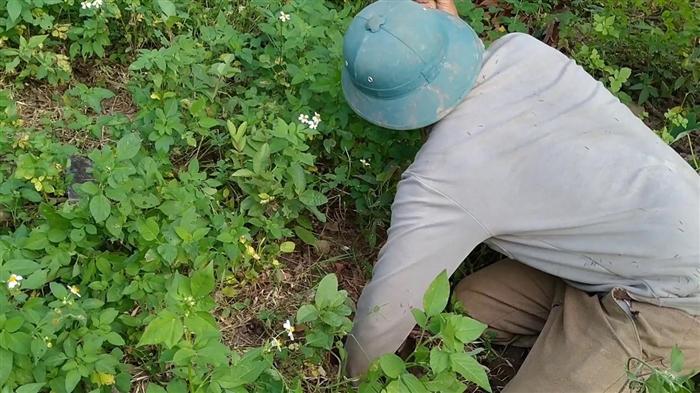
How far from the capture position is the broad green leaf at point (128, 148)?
2.09m

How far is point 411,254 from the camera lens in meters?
2.04

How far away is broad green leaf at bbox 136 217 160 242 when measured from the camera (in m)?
2.04

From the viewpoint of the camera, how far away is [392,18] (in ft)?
6.76

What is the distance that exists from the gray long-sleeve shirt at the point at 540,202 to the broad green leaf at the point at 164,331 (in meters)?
0.63

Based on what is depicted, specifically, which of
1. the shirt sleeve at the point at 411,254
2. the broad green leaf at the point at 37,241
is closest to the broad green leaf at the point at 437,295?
the shirt sleeve at the point at 411,254

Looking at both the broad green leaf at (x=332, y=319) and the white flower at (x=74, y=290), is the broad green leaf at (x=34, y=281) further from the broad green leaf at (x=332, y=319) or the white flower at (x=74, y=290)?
the broad green leaf at (x=332, y=319)

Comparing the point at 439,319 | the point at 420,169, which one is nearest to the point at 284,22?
the point at 420,169

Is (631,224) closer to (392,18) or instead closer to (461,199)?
(461,199)

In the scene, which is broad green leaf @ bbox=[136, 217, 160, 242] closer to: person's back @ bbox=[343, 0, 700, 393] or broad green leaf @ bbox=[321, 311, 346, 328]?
broad green leaf @ bbox=[321, 311, 346, 328]

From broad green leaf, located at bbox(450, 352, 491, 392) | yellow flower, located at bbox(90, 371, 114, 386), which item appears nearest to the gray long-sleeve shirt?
broad green leaf, located at bbox(450, 352, 491, 392)

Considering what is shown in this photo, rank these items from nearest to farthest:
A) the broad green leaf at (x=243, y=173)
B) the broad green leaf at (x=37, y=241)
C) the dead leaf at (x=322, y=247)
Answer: the broad green leaf at (x=37, y=241)
the broad green leaf at (x=243, y=173)
the dead leaf at (x=322, y=247)

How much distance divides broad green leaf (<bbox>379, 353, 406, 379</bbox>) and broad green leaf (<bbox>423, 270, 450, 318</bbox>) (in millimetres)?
154

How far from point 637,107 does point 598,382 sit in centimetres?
172

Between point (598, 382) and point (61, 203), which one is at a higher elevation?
point (61, 203)
